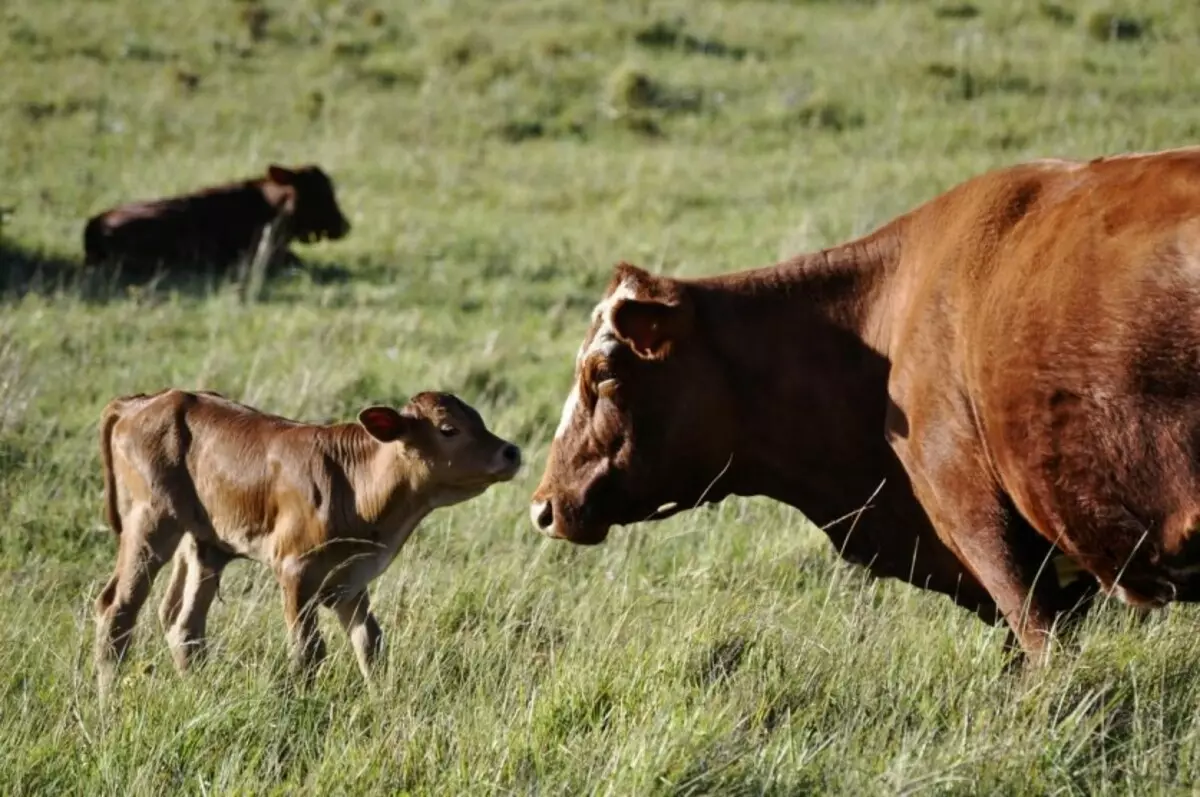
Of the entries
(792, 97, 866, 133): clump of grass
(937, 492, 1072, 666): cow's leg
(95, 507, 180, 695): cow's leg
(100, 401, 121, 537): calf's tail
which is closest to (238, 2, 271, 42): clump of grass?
(792, 97, 866, 133): clump of grass

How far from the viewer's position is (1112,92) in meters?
20.7

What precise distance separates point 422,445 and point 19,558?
6.65 ft

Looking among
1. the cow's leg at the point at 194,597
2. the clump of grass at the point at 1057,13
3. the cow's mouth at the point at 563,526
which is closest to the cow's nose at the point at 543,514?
the cow's mouth at the point at 563,526

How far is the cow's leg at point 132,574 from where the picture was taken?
260 inches

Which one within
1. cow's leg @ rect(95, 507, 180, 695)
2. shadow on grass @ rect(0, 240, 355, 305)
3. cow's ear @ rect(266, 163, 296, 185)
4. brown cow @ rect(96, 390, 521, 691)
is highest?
brown cow @ rect(96, 390, 521, 691)

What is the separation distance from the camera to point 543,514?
6645 millimetres

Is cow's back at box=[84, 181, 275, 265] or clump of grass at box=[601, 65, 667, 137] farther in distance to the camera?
clump of grass at box=[601, 65, 667, 137]

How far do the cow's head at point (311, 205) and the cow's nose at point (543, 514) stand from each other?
960 centimetres

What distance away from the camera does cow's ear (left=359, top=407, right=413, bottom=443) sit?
21.7ft

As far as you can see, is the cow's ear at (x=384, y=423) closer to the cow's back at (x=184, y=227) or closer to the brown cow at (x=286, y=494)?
the brown cow at (x=286, y=494)

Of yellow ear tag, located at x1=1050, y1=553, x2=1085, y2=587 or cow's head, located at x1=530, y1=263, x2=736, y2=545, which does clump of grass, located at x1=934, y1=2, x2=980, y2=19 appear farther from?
yellow ear tag, located at x1=1050, y1=553, x2=1085, y2=587

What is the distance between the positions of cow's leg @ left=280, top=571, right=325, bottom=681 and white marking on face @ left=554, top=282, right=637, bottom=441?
1.08 metres

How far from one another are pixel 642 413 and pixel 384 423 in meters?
0.98

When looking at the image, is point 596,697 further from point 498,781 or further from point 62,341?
point 62,341
